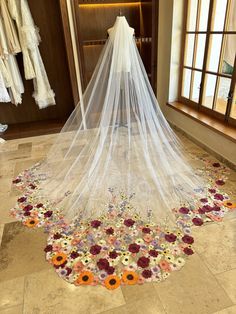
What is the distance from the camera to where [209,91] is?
2840 mm

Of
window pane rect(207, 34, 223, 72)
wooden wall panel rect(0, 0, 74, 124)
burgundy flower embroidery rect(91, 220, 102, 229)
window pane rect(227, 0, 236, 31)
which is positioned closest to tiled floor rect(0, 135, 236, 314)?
burgundy flower embroidery rect(91, 220, 102, 229)

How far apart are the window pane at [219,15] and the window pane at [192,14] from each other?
0.37 m

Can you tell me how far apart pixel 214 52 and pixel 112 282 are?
249 cm

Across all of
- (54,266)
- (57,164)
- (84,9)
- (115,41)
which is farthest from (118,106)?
(84,9)

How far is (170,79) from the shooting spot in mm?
3299

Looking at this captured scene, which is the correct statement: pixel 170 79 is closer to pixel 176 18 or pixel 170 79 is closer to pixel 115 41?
pixel 176 18

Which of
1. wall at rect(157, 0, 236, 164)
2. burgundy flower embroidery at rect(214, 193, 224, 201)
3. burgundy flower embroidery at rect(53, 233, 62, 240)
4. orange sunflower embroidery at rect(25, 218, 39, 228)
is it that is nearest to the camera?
burgundy flower embroidery at rect(53, 233, 62, 240)

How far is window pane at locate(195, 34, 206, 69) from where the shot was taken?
2800mm

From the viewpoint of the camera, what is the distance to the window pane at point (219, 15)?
2.43 m

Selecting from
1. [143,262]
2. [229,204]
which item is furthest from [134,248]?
[229,204]

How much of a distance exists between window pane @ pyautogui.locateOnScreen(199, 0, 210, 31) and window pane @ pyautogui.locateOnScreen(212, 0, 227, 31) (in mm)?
146

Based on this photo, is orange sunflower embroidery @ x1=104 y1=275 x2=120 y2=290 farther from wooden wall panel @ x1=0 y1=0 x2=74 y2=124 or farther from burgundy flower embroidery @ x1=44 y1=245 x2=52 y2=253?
wooden wall panel @ x1=0 y1=0 x2=74 y2=124

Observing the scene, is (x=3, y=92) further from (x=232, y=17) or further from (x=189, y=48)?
(x=232, y=17)

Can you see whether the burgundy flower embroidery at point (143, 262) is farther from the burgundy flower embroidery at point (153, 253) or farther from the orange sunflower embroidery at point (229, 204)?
the orange sunflower embroidery at point (229, 204)
